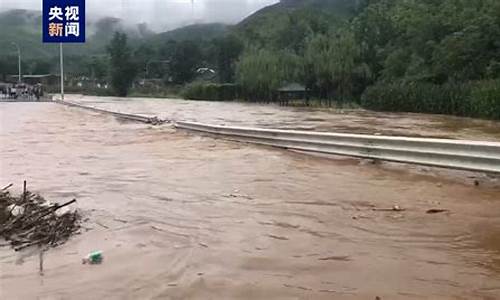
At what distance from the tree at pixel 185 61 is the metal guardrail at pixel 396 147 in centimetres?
11189

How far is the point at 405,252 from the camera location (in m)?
6.41

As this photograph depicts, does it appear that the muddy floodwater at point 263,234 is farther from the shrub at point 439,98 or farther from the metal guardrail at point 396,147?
the shrub at point 439,98

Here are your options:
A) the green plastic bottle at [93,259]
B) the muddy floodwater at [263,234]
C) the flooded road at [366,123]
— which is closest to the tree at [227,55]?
the flooded road at [366,123]

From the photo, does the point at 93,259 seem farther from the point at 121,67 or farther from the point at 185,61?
the point at 185,61

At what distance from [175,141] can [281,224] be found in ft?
38.9

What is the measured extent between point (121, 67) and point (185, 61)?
13219 millimetres

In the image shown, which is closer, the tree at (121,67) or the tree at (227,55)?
the tree at (227,55)

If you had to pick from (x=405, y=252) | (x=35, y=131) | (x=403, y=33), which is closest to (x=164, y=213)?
(x=405, y=252)

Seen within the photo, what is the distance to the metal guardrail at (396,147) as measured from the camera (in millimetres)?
10609

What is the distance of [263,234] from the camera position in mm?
7293

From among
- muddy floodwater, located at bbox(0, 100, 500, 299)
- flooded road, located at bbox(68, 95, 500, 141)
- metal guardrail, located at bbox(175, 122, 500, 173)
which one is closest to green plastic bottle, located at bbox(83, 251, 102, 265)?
muddy floodwater, located at bbox(0, 100, 500, 299)

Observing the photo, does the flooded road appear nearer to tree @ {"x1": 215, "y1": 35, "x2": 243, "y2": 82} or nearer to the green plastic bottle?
the green plastic bottle

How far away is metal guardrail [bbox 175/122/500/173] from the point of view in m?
10.6

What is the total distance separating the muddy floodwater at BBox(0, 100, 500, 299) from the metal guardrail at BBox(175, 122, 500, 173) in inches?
15.8
